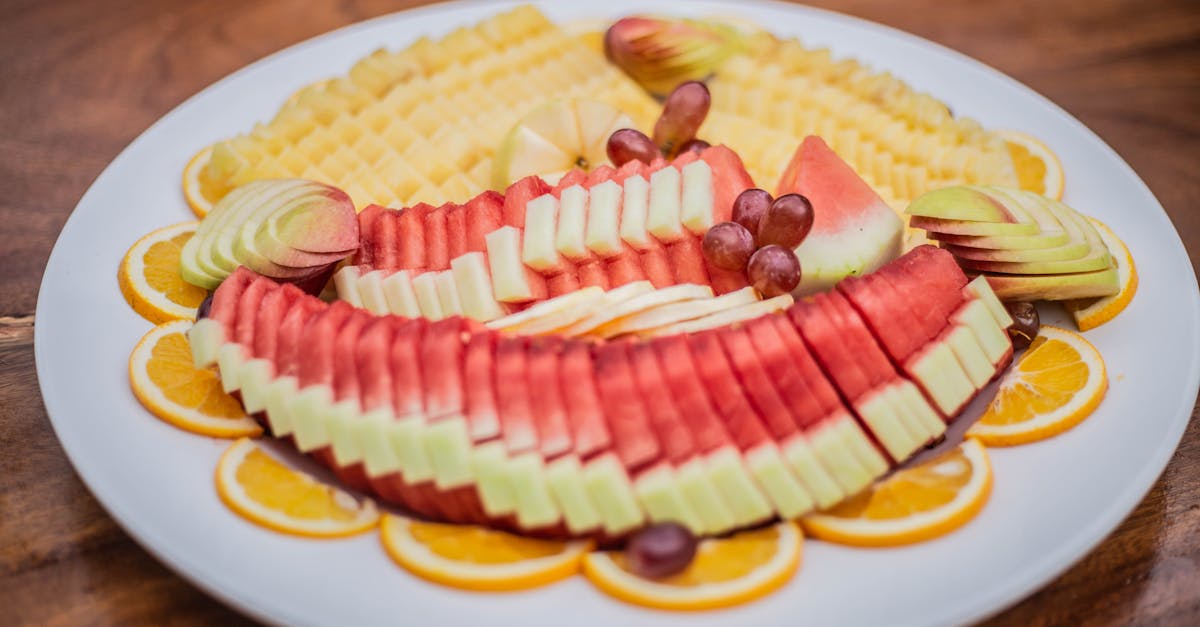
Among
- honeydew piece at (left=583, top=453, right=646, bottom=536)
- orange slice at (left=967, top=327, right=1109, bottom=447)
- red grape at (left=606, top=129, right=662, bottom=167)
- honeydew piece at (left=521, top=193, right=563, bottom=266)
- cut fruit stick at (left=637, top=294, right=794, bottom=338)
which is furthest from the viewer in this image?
red grape at (left=606, top=129, right=662, bottom=167)

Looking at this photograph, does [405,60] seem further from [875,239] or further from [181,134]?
[875,239]

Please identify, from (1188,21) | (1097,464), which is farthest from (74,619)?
(1188,21)

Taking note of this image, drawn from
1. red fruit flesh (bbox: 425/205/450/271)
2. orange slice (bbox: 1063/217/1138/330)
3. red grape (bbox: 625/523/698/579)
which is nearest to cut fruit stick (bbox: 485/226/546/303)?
red fruit flesh (bbox: 425/205/450/271)

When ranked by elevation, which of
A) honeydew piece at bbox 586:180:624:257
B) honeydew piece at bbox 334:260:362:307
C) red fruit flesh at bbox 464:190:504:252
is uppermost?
honeydew piece at bbox 586:180:624:257

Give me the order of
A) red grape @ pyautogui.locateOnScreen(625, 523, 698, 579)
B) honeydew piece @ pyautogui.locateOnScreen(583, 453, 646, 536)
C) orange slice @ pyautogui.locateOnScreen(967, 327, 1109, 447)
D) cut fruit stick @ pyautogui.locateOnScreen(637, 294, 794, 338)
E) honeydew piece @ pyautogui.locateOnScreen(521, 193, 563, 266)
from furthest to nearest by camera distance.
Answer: honeydew piece @ pyautogui.locateOnScreen(521, 193, 563, 266) → cut fruit stick @ pyautogui.locateOnScreen(637, 294, 794, 338) → orange slice @ pyautogui.locateOnScreen(967, 327, 1109, 447) → honeydew piece @ pyautogui.locateOnScreen(583, 453, 646, 536) → red grape @ pyautogui.locateOnScreen(625, 523, 698, 579)

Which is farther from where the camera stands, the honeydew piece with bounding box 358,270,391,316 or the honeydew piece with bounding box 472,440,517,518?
the honeydew piece with bounding box 358,270,391,316

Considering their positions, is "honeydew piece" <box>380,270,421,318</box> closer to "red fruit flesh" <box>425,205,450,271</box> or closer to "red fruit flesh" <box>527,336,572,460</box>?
"red fruit flesh" <box>425,205,450,271</box>
